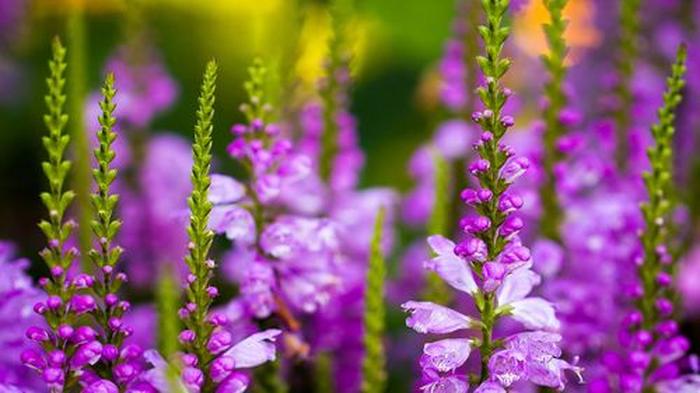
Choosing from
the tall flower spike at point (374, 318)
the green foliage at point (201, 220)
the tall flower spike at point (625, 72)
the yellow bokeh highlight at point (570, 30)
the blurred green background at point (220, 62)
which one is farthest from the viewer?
the blurred green background at point (220, 62)

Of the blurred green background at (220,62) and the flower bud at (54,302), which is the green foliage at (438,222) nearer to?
the flower bud at (54,302)

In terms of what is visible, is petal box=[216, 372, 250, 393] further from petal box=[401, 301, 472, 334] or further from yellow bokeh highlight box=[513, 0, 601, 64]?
yellow bokeh highlight box=[513, 0, 601, 64]

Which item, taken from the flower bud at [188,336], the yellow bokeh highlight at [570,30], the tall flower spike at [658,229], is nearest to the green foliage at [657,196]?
the tall flower spike at [658,229]

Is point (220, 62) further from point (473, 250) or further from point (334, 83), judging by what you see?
point (473, 250)

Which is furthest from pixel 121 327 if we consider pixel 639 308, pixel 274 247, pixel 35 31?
pixel 35 31

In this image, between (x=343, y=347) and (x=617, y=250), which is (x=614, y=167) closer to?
(x=617, y=250)

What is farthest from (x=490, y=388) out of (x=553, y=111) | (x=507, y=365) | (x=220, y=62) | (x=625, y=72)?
(x=220, y=62)
